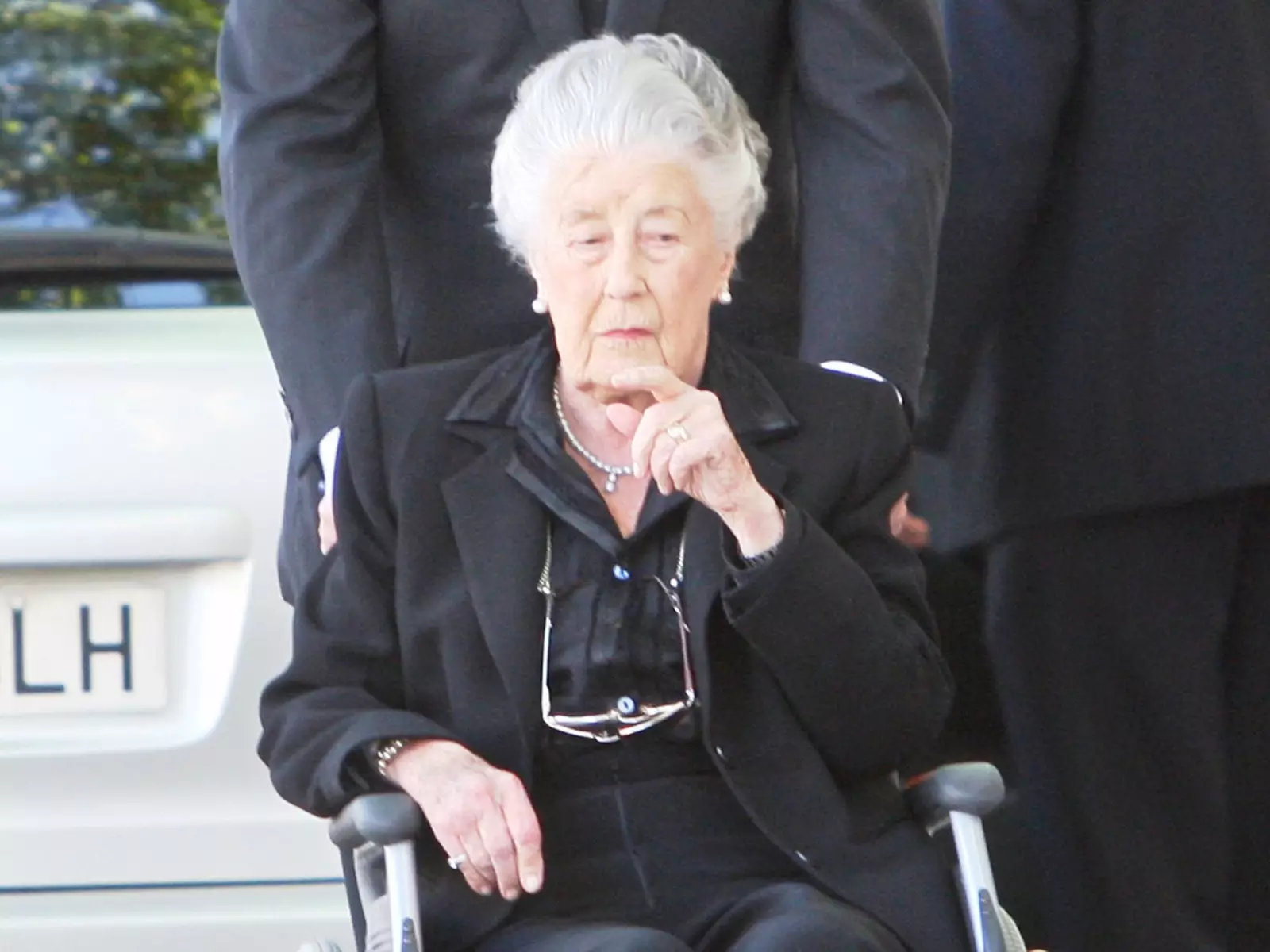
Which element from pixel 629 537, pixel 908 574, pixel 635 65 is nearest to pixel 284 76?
pixel 635 65

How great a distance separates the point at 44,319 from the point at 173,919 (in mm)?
869

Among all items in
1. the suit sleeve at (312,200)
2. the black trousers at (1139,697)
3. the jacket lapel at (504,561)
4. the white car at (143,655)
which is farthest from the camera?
the black trousers at (1139,697)

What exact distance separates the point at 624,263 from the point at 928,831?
28.3 inches

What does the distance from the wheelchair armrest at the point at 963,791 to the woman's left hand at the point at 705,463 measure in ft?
1.13

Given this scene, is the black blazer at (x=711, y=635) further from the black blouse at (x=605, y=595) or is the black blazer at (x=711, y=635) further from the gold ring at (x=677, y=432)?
the gold ring at (x=677, y=432)

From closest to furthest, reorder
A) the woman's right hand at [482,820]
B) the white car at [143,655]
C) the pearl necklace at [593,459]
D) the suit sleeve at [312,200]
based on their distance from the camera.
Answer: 1. the woman's right hand at [482,820]
2. the pearl necklace at [593,459]
3. the suit sleeve at [312,200]
4. the white car at [143,655]

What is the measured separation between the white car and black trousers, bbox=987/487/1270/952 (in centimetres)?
113

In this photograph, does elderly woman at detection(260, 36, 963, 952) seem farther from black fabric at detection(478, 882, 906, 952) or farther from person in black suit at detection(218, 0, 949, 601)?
person in black suit at detection(218, 0, 949, 601)

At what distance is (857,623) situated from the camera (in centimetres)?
256

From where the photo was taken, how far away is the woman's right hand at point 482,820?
2520 millimetres

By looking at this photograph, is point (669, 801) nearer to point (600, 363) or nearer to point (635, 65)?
point (600, 363)

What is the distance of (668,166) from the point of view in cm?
270

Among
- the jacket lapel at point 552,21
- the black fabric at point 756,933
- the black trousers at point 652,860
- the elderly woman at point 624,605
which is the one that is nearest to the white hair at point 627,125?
the elderly woman at point 624,605

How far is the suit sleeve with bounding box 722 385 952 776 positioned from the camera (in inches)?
99.3
